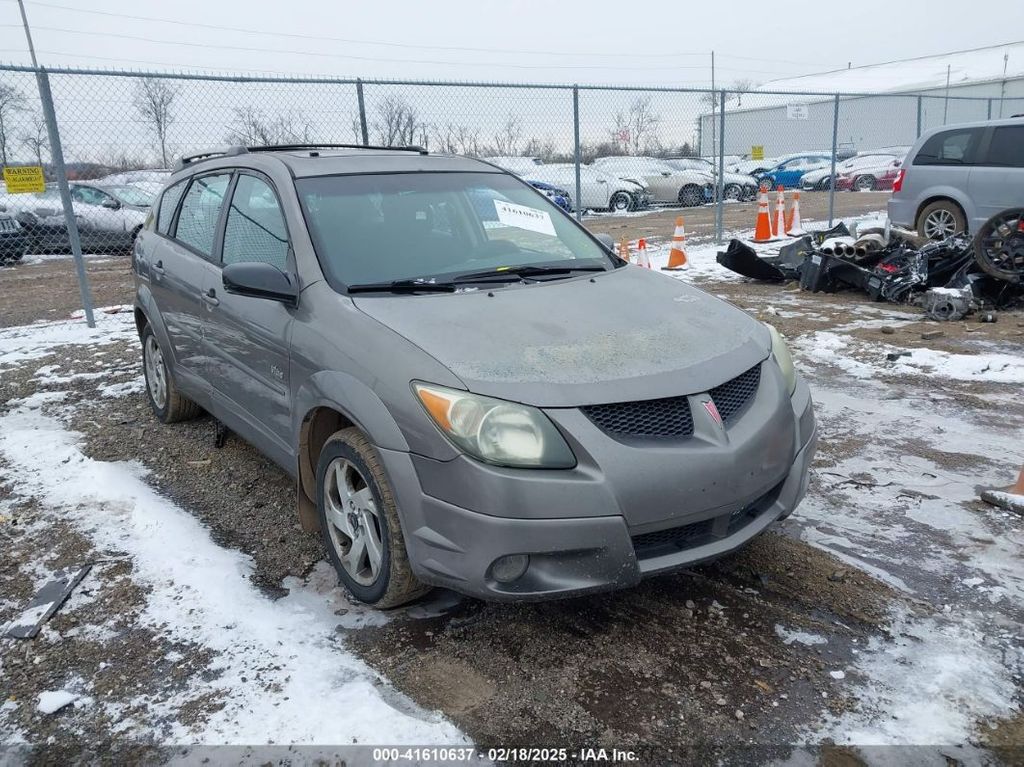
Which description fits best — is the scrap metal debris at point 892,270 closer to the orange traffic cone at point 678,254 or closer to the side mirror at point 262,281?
the orange traffic cone at point 678,254

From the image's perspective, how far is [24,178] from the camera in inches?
291

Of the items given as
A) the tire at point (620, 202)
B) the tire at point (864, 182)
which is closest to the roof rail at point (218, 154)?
the tire at point (620, 202)

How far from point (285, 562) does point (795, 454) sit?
2195mm

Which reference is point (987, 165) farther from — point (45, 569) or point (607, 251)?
point (45, 569)

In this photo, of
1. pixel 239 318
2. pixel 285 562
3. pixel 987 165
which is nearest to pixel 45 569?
pixel 285 562

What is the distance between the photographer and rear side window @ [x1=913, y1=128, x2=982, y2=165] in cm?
1023

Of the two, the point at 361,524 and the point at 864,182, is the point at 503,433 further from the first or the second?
the point at 864,182

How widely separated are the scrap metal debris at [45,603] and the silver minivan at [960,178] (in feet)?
35.4

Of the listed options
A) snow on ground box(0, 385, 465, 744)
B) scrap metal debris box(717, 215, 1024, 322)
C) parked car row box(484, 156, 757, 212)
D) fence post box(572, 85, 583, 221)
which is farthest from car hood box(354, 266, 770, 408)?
parked car row box(484, 156, 757, 212)

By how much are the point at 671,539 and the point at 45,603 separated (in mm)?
2494

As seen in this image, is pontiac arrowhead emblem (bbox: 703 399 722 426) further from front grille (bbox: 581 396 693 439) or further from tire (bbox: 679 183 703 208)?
tire (bbox: 679 183 703 208)

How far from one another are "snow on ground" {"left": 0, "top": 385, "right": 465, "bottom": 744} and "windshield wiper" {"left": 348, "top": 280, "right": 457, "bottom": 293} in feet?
4.05

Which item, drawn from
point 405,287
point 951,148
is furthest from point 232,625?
point 951,148

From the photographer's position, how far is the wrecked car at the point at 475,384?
2.47 metres
